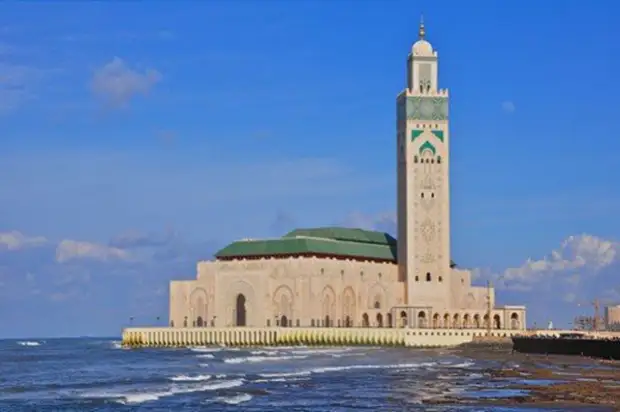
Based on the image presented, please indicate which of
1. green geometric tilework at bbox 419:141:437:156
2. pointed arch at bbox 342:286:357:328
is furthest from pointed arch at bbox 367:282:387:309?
green geometric tilework at bbox 419:141:437:156

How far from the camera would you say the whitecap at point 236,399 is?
173 feet

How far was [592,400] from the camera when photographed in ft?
167

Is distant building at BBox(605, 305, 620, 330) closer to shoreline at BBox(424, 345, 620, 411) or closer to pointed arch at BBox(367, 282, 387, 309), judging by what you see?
pointed arch at BBox(367, 282, 387, 309)

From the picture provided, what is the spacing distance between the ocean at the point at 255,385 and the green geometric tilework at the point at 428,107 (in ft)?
173

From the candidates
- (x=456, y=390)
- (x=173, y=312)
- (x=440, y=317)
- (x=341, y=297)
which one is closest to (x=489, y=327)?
(x=440, y=317)

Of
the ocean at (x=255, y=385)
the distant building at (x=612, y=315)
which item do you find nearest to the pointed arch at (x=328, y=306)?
the ocean at (x=255, y=385)

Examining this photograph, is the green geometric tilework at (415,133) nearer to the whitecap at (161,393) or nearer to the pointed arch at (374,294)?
the pointed arch at (374,294)

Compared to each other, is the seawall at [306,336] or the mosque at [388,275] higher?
the mosque at [388,275]

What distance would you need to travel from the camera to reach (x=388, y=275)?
149m

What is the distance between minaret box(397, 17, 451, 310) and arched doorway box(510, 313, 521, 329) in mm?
8032

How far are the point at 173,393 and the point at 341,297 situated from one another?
285 ft

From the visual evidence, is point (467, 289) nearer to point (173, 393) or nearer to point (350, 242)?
point (350, 242)

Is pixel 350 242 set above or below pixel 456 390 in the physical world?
above

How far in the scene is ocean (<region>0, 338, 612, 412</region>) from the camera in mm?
51469
